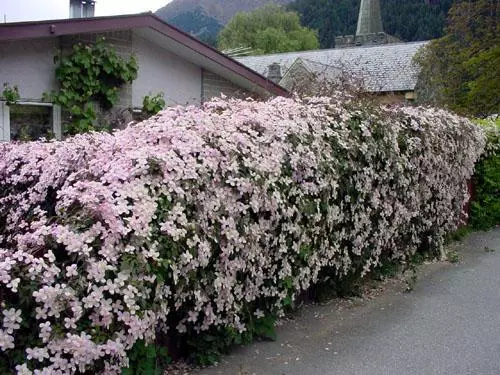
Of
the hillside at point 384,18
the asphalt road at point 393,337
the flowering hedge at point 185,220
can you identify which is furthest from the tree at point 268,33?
the flowering hedge at point 185,220

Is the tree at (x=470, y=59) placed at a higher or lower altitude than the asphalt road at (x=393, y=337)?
higher

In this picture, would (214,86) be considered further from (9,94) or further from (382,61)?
(382,61)

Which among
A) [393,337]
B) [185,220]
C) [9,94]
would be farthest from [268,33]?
[185,220]

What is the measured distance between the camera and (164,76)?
933 cm

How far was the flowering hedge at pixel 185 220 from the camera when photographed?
2914 millimetres

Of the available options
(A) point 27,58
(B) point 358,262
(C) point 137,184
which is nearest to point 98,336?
(C) point 137,184

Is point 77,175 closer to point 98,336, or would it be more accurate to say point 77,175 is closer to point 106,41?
point 98,336

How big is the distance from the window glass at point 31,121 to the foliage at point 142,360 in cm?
452

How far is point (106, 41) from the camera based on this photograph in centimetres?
831

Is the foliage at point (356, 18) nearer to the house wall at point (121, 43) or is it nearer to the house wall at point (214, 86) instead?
the house wall at point (214, 86)

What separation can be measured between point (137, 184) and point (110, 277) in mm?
610

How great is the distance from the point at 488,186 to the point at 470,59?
8135 mm

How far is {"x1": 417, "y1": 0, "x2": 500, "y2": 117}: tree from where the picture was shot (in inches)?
673

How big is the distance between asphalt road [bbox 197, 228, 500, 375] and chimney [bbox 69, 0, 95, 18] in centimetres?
802
